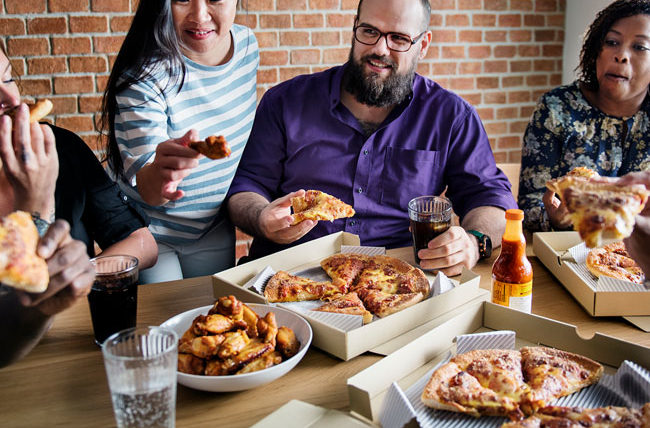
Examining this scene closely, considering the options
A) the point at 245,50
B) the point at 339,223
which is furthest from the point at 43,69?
the point at 339,223

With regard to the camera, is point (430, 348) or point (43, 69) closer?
point (430, 348)

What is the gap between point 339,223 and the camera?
86.0 inches

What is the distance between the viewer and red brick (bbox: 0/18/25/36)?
3.16 m

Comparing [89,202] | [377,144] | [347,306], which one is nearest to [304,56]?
[377,144]

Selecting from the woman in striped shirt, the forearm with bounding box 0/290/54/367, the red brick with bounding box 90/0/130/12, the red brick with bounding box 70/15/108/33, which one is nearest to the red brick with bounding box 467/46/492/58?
the woman in striped shirt

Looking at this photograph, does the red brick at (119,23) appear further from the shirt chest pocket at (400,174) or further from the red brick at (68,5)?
the shirt chest pocket at (400,174)

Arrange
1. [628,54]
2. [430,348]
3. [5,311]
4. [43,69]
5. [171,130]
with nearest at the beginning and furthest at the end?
[5,311] → [430,348] → [171,130] → [628,54] → [43,69]

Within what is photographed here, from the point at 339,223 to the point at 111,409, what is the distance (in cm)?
123

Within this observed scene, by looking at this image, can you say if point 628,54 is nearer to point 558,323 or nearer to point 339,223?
point 339,223

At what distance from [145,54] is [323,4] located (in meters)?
1.90

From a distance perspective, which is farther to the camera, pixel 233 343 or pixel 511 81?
pixel 511 81

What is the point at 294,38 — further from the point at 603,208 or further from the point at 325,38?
the point at 603,208

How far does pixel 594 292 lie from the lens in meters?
1.38

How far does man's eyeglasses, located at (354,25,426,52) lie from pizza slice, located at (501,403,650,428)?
59.7 inches
